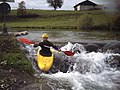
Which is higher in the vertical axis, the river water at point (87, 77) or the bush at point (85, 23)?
the bush at point (85, 23)

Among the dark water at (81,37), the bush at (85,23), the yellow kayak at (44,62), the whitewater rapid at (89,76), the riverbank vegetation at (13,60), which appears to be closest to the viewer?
the riverbank vegetation at (13,60)

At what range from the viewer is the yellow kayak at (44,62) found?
11.0m

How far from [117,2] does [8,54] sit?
360 centimetres

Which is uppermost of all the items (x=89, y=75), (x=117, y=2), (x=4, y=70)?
(x=117, y=2)

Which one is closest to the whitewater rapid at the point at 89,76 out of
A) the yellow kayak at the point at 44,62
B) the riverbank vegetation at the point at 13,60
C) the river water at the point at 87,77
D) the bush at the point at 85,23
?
the river water at the point at 87,77

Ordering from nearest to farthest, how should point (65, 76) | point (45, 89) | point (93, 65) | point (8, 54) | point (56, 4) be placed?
point (45, 89) → point (8, 54) → point (65, 76) → point (93, 65) → point (56, 4)

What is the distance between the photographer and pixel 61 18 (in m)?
48.4

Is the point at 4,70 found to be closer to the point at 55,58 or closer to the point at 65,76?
the point at 65,76

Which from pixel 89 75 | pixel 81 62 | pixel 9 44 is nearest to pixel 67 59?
pixel 81 62

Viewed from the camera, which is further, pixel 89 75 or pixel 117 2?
pixel 89 75

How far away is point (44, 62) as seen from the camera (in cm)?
1107

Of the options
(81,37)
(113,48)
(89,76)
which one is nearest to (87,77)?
(89,76)

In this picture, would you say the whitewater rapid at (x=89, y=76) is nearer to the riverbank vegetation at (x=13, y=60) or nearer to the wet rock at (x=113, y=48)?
the riverbank vegetation at (x=13, y=60)

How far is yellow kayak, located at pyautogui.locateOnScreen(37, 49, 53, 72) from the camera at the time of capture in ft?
36.2
